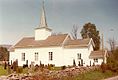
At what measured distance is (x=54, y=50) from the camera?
3791 centimetres

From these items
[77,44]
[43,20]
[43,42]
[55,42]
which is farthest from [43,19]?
[77,44]

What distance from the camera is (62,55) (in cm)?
3766

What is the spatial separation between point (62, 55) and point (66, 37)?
3.44 meters

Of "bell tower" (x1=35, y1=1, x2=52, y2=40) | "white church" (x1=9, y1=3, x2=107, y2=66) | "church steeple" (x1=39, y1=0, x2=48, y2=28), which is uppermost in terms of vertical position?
"church steeple" (x1=39, y1=0, x2=48, y2=28)

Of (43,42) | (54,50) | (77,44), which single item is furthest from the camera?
(43,42)

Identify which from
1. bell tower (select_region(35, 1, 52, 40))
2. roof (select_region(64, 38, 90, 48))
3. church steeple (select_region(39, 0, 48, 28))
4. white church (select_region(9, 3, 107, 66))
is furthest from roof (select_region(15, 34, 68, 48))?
church steeple (select_region(39, 0, 48, 28))

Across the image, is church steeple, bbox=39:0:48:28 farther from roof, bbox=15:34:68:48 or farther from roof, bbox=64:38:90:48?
roof, bbox=64:38:90:48

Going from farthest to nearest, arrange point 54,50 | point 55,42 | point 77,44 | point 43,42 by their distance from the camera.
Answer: point 43,42
point 55,42
point 54,50
point 77,44

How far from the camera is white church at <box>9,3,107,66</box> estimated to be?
3662cm

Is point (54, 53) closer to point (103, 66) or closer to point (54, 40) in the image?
point (54, 40)

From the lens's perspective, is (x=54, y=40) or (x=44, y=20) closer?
(x=54, y=40)

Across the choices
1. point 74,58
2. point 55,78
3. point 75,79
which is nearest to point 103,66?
point 75,79

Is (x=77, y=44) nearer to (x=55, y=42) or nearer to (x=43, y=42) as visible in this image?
(x=55, y=42)

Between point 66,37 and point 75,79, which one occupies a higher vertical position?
point 66,37
